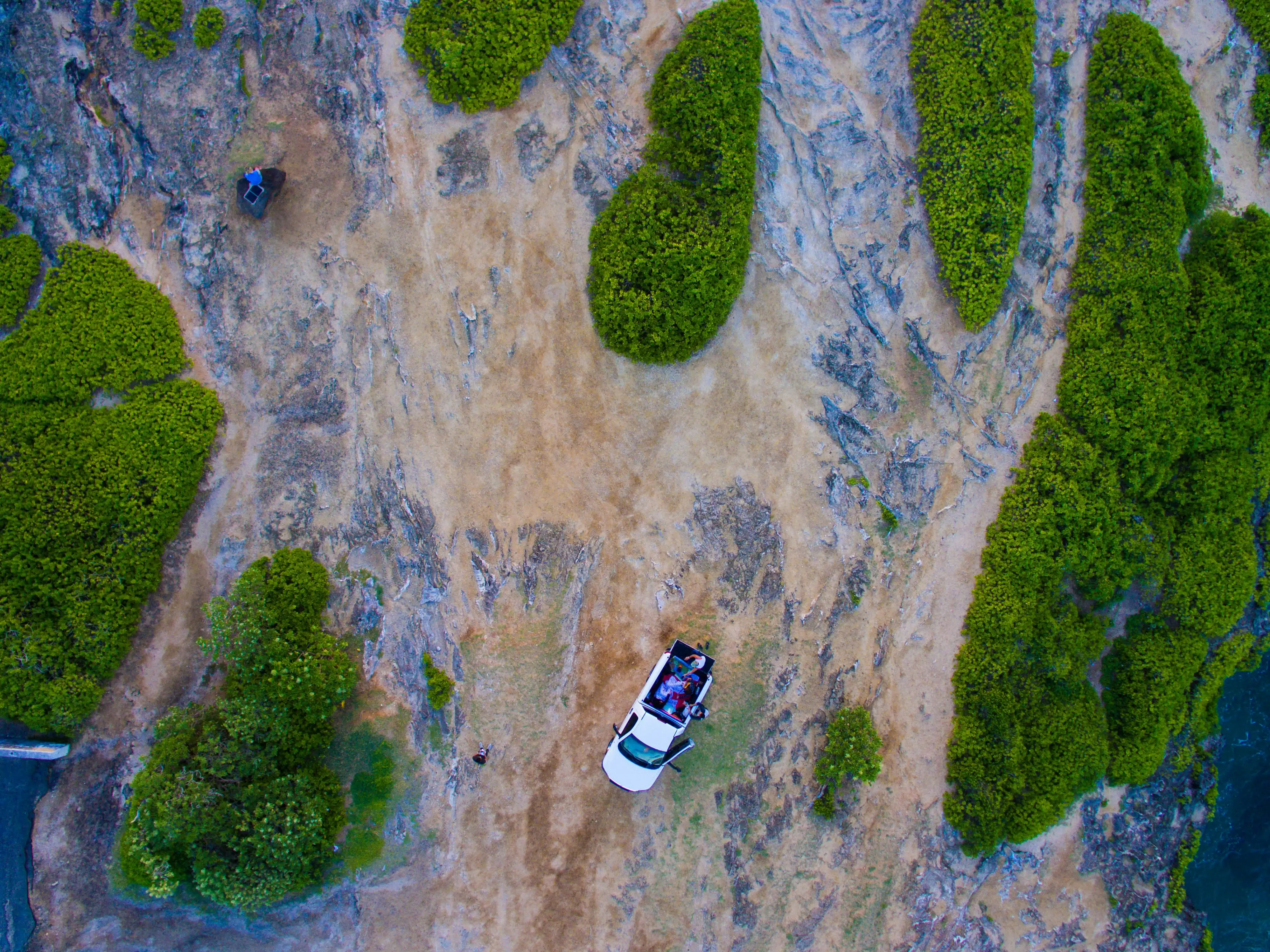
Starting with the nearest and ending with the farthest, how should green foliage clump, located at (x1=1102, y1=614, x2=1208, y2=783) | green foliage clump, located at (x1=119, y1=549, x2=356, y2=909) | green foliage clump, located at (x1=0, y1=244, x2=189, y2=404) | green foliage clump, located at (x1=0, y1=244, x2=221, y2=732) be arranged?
green foliage clump, located at (x1=119, y1=549, x2=356, y2=909)
green foliage clump, located at (x1=0, y1=244, x2=221, y2=732)
green foliage clump, located at (x1=0, y1=244, x2=189, y2=404)
green foliage clump, located at (x1=1102, y1=614, x2=1208, y2=783)

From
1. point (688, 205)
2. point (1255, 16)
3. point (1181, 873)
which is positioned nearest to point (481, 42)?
point (688, 205)

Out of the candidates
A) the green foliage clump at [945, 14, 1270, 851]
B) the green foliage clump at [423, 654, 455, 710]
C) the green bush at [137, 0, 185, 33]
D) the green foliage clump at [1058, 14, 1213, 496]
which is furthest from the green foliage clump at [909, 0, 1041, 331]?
the green bush at [137, 0, 185, 33]

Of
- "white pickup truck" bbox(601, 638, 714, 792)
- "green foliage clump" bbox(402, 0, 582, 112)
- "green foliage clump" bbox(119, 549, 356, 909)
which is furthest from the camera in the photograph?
"green foliage clump" bbox(402, 0, 582, 112)

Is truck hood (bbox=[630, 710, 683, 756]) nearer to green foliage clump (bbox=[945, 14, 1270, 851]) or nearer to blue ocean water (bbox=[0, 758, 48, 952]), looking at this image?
green foliage clump (bbox=[945, 14, 1270, 851])

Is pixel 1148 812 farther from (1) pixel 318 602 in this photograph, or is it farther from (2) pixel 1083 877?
(1) pixel 318 602

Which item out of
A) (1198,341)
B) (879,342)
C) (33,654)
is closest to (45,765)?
(33,654)

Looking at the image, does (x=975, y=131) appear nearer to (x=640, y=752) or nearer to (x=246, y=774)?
(x=640, y=752)
